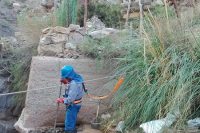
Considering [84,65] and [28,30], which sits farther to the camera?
[28,30]

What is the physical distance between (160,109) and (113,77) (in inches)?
58.8

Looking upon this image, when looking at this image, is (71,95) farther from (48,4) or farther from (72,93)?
(48,4)

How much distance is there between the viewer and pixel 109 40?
298 inches

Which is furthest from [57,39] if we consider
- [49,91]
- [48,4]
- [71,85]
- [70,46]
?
[48,4]

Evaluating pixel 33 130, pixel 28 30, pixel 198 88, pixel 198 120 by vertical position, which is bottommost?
pixel 33 130

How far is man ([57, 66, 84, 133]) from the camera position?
6.53 meters

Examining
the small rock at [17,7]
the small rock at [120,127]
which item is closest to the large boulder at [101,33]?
the small rock at [120,127]

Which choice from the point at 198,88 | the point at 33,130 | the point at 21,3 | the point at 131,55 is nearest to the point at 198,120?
the point at 198,88

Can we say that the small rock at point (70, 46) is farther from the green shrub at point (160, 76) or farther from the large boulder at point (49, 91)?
the green shrub at point (160, 76)

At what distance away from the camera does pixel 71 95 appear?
21.5 ft

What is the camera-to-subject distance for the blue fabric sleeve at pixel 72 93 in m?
6.54

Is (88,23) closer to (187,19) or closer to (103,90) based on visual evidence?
(103,90)

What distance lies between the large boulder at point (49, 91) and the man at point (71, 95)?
510mm

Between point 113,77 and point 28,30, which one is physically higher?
point 28,30
